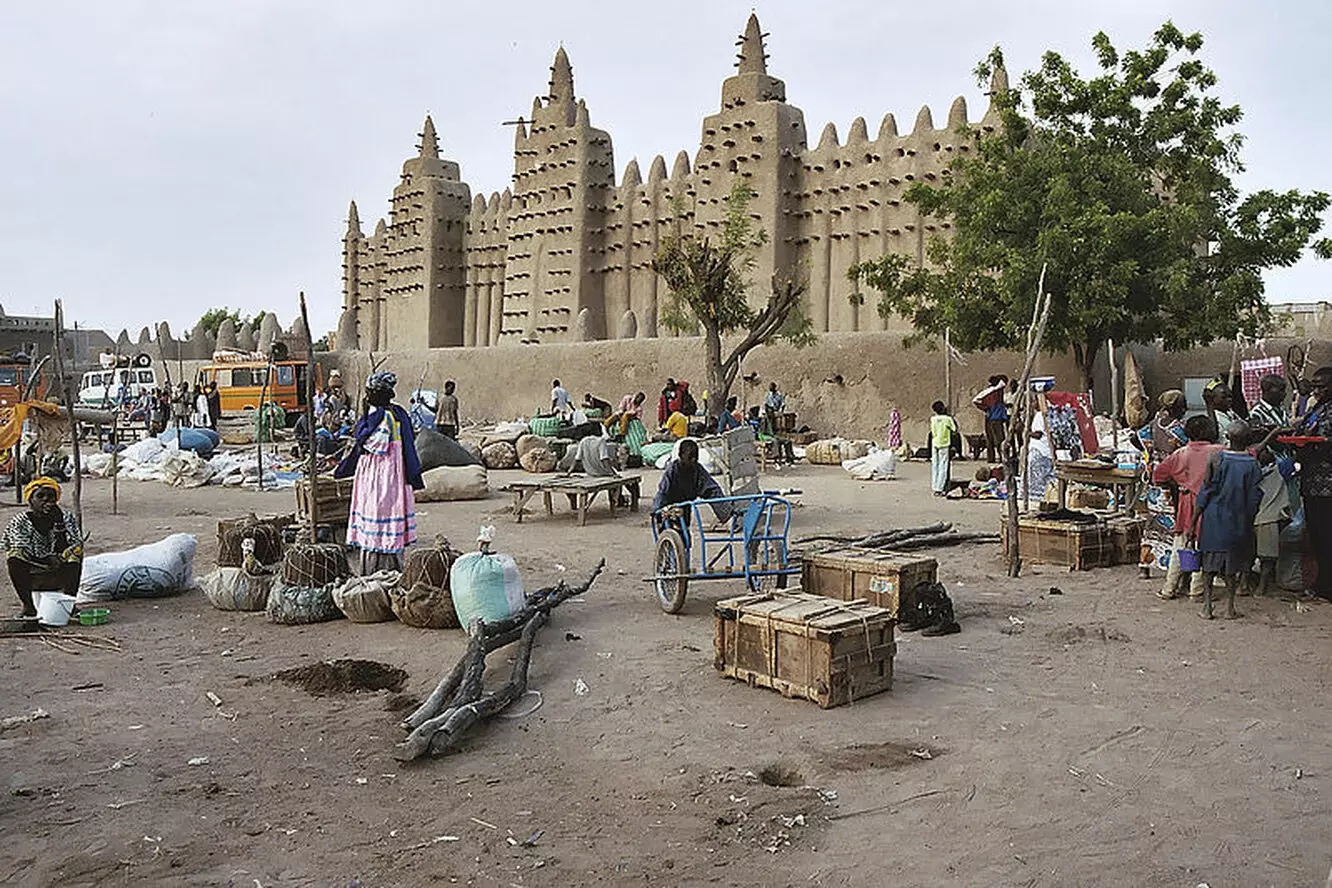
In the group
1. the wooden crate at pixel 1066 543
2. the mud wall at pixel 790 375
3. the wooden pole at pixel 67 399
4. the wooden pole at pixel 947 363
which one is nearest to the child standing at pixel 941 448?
the wooden pole at pixel 947 363

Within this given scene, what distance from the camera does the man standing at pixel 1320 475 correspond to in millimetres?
7695

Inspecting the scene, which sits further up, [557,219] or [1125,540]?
[557,219]

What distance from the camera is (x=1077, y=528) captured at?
379 inches

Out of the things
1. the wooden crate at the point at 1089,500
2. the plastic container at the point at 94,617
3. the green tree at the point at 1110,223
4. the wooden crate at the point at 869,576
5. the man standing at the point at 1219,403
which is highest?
the green tree at the point at 1110,223

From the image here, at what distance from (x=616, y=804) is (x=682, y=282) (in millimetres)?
14961

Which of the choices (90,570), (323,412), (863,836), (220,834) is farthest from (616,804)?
(323,412)

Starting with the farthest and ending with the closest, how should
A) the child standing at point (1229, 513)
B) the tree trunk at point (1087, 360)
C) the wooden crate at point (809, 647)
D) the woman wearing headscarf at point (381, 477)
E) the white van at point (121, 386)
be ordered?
the white van at point (121, 386) < the tree trunk at point (1087, 360) < the woman wearing headscarf at point (381, 477) < the child standing at point (1229, 513) < the wooden crate at point (809, 647)

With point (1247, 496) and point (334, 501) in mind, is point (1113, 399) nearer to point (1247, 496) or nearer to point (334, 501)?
point (1247, 496)

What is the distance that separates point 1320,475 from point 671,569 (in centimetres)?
466

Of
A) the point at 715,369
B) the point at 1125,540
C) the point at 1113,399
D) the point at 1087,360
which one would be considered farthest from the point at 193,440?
the point at 1125,540

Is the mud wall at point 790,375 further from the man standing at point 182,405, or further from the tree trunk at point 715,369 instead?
the man standing at point 182,405

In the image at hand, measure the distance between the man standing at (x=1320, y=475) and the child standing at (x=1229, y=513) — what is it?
0.39 metres

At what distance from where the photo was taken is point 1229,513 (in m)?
7.64

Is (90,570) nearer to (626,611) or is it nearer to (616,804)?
(626,611)
